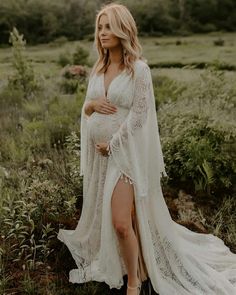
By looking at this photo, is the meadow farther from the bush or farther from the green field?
the green field

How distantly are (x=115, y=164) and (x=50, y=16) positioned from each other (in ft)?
35.4

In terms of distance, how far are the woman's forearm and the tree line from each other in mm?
10100

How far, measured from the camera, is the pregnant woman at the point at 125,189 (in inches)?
142

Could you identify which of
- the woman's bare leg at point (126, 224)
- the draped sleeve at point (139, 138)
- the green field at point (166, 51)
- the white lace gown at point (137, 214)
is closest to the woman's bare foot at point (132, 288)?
the woman's bare leg at point (126, 224)

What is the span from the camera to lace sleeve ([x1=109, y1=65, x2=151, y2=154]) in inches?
140

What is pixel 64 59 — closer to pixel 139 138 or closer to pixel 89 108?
pixel 89 108

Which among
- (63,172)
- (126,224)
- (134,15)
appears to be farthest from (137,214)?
(134,15)

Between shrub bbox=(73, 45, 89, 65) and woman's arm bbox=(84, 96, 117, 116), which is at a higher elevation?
woman's arm bbox=(84, 96, 117, 116)

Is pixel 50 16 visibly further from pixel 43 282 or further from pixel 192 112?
pixel 43 282

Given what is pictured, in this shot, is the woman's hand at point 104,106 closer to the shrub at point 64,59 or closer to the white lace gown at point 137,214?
the white lace gown at point 137,214

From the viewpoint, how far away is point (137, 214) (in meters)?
3.80

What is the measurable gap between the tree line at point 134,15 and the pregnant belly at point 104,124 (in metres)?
10.2

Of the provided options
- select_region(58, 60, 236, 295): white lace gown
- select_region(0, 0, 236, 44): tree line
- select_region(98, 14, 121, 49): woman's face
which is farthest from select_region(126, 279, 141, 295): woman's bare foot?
select_region(0, 0, 236, 44): tree line

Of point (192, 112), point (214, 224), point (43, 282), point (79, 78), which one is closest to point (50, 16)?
point (79, 78)
